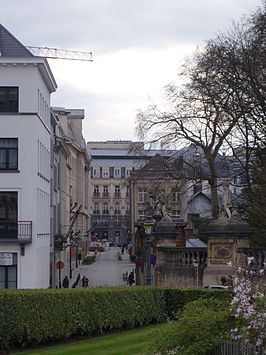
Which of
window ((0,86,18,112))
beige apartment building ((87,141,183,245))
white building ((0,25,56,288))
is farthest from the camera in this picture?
beige apartment building ((87,141,183,245))

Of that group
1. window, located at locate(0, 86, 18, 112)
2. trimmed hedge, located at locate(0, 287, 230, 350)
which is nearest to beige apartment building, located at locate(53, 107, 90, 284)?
window, located at locate(0, 86, 18, 112)

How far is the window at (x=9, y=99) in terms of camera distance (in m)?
45.6

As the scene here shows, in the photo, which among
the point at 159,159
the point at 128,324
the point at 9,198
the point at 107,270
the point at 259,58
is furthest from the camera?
the point at 107,270

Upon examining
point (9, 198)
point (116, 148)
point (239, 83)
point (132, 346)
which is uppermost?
A: point (116, 148)

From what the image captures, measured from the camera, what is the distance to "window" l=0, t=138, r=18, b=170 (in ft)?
149

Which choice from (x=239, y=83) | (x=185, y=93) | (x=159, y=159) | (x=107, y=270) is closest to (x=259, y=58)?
(x=239, y=83)

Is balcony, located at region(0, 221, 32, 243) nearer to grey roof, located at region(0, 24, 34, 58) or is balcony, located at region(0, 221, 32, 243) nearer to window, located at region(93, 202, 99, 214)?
grey roof, located at region(0, 24, 34, 58)

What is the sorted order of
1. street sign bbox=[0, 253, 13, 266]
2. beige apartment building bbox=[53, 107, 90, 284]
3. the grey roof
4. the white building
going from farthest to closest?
beige apartment building bbox=[53, 107, 90, 284] → the grey roof → the white building → street sign bbox=[0, 253, 13, 266]

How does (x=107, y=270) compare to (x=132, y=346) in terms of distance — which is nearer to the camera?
(x=132, y=346)

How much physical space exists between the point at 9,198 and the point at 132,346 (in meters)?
26.3

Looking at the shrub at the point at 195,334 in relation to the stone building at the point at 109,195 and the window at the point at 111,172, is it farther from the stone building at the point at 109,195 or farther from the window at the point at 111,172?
the window at the point at 111,172

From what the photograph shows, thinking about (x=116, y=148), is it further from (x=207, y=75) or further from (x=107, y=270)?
(x=207, y=75)

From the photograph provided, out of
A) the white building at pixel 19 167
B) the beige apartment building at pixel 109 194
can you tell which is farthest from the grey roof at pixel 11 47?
the beige apartment building at pixel 109 194

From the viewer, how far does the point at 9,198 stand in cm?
4550
